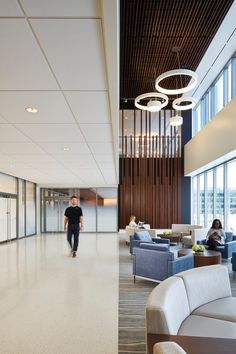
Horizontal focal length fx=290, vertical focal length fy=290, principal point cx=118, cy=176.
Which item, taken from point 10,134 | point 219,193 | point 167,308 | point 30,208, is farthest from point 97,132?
point 30,208

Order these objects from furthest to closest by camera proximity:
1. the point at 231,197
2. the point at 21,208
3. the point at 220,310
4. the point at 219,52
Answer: the point at 21,208 → the point at 231,197 → the point at 219,52 → the point at 220,310

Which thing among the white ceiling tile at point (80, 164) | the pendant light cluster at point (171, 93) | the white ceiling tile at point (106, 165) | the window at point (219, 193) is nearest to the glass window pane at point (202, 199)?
the window at point (219, 193)

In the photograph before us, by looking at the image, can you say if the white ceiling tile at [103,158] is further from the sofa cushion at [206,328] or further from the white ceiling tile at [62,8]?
the white ceiling tile at [62,8]

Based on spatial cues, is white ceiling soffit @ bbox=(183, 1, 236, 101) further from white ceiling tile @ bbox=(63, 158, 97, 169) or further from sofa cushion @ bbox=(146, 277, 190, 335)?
sofa cushion @ bbox=(146, 277, 190, 335)

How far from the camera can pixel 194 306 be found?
315 cm

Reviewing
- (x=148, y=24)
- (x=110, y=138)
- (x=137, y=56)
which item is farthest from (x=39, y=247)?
(x=148, y=24)

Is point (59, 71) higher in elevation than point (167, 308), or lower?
higher

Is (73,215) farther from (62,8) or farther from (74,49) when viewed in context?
(62,8)

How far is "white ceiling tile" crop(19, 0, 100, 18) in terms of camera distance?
6.59 feet

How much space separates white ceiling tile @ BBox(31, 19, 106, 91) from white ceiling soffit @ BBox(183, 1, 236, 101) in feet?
14.9

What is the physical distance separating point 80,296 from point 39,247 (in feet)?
20.1

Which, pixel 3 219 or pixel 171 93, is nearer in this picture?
pixel 171 93

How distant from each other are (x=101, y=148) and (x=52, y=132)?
1.63 meters

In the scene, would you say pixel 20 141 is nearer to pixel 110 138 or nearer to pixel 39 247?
pixel 110 138
